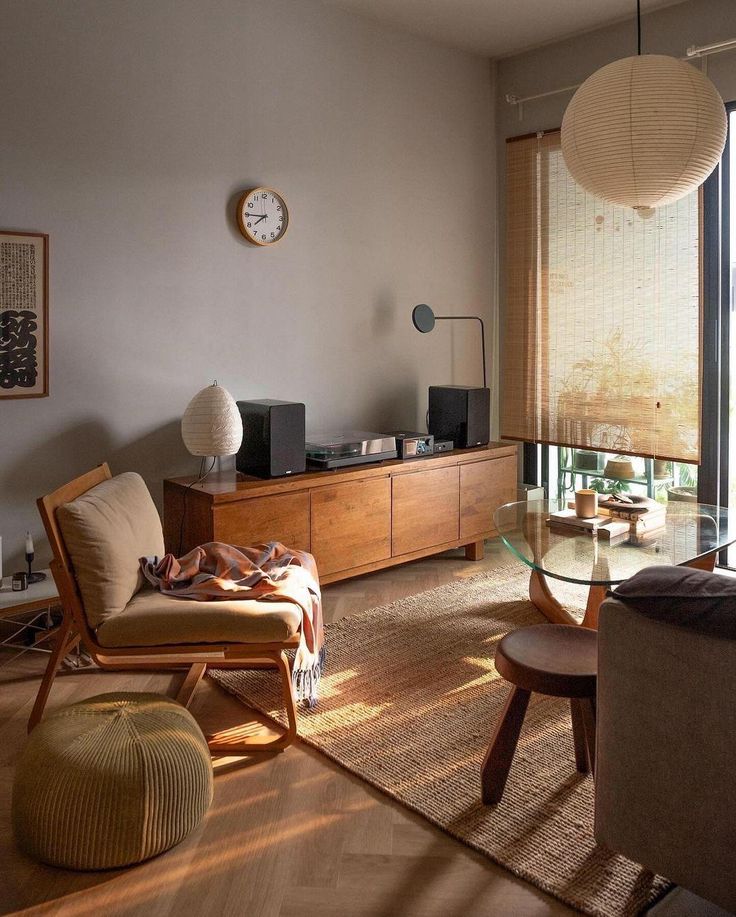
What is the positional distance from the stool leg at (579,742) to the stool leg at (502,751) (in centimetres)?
18

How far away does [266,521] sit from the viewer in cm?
352

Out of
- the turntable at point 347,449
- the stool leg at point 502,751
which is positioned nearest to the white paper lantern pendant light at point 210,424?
the turntable at point 347,449

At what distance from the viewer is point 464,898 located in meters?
1.87

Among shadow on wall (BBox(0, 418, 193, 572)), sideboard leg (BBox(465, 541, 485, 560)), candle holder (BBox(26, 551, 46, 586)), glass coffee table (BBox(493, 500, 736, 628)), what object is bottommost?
sideboard leg (BBox(465, 541, 485, 560))

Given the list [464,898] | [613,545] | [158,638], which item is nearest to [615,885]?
[464,898]

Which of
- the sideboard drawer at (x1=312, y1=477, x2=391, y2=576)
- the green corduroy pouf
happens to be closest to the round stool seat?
the green corduroy pouf

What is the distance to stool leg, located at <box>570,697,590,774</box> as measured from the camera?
2.30m

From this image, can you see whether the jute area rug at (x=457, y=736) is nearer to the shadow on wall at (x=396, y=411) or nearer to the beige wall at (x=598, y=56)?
the shadow on wall at (x=396, y=411)

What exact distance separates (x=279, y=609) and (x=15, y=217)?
1869mm

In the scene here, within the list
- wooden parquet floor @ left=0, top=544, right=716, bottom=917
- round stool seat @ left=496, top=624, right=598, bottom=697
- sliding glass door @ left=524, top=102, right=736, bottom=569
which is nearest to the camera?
wooden parquet floor @ left=0, top=544, right=716, bottom=917

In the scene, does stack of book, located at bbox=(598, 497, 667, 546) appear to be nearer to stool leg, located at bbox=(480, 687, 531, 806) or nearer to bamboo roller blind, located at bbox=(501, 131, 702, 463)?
stool leg, located at bbox=(480, 687, 531, 806)

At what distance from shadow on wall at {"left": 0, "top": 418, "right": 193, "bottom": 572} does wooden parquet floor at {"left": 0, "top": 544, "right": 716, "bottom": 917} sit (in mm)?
1112

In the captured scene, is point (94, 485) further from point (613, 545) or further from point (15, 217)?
point (613, 545)

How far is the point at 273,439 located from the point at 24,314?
3.57 feet
